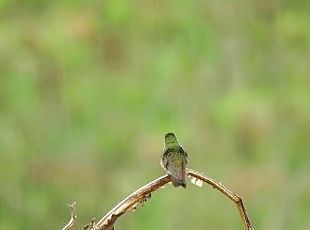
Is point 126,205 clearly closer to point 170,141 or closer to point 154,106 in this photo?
point 170,141

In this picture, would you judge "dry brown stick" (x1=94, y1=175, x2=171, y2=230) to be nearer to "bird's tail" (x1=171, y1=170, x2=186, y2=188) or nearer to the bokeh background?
"bird's tail" (x1=171, y1=170, x2=186, y2=188)

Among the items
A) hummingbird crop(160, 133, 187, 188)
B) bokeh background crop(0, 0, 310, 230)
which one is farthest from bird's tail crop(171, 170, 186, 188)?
bokeh background crop(0, 0, 310, 230)

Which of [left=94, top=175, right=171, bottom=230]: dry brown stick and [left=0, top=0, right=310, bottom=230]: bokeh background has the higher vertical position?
[left=0, top=0, right=310, bottom=230]: bokeh background

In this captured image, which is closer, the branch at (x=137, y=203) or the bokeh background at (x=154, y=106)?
the branch at (x=137, y=203)

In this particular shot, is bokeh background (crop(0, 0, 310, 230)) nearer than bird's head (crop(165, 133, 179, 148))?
No

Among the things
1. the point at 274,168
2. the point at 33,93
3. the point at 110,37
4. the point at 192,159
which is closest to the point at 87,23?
the point at 110,37

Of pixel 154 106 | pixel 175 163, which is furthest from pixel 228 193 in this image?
pixel 154 106

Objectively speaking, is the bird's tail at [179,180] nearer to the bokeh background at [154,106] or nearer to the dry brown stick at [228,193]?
the dry brown stick at [228,193]

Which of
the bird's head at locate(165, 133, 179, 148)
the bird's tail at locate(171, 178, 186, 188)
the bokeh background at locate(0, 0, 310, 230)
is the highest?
the bokeh background at locate(0, 0, 310, 230)

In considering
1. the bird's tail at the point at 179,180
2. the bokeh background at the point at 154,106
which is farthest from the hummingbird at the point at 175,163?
the bokeh background at the point at 154,106
